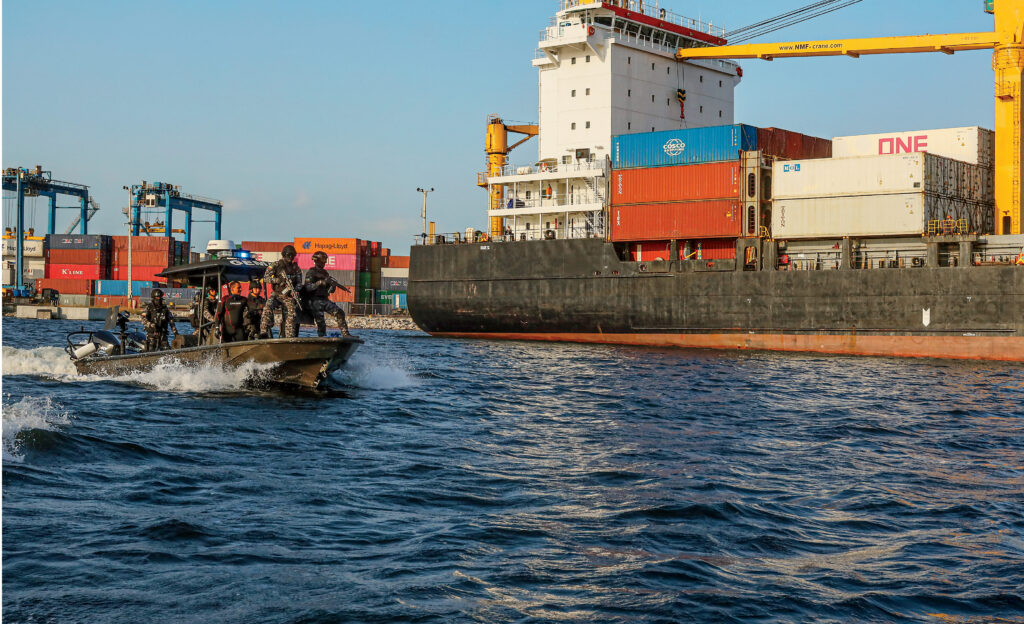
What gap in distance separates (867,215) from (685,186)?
7151 millimetres

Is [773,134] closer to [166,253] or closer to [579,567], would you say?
[579,567]

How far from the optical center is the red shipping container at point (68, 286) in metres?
79.8

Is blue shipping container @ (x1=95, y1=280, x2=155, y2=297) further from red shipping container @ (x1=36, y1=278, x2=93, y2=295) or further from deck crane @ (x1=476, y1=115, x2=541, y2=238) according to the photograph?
deck crane @ (x1=476, y1=115, x2=541, y2=238)

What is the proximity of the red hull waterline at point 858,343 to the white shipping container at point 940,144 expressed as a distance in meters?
8.30

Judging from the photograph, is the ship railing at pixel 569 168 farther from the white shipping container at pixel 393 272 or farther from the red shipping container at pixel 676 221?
the white shipping container at pixel 393 272

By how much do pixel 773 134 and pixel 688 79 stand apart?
31.2 ft

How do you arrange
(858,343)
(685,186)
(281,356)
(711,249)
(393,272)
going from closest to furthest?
(281,356) < (858,343) < (685,186) < (711,249) < (393,272)

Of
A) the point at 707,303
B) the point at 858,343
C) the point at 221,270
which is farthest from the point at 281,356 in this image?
the point at 858,343

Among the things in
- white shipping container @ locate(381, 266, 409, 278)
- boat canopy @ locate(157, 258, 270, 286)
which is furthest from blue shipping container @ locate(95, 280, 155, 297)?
boat canopy @ locate(157, 258, 270, 286)

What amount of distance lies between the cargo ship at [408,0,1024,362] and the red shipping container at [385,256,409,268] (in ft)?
136

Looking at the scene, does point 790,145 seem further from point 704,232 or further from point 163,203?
point 163,203

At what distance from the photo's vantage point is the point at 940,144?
37.6m

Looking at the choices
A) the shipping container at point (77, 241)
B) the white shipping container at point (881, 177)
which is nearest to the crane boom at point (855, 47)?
the white shipping container at point (881, 177)

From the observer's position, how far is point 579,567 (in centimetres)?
659
